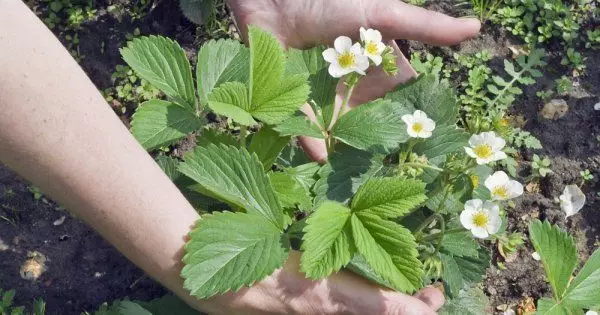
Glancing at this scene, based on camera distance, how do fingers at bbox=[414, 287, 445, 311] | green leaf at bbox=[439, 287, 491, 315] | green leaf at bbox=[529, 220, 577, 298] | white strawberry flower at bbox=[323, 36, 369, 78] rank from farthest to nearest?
green leaf at bbox=[439, 287, 491, 315], fingers at bbox=[414, 287, 445, 311], white strawberry flower at bbox=[323, 36, 369, 78], green leaf at bbox=[529, 220, 577, 298]

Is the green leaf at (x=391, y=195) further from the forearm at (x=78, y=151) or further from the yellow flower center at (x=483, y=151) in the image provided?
the forearm at (x=78, y=151)

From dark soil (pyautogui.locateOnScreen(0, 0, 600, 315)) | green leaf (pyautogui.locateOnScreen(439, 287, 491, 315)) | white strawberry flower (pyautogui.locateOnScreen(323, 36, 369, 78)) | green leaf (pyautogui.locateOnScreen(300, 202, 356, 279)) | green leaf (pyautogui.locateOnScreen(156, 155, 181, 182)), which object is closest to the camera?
green leaf (pyautogui.locateOnScreen(300, 202, 356, 279))

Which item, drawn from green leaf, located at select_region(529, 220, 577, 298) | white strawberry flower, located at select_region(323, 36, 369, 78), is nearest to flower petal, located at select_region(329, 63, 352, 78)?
white strawberry flower, located at select_region(323, 36, 369, 78)

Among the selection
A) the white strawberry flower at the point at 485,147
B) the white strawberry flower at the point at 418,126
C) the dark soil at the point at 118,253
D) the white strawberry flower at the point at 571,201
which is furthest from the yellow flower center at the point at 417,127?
the dark soil at the point at 118,253

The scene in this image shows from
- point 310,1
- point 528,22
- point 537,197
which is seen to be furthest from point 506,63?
point 310,1

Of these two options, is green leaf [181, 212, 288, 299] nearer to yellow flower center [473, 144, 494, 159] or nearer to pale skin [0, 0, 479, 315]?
pale skin [0, 0, 479, 315]

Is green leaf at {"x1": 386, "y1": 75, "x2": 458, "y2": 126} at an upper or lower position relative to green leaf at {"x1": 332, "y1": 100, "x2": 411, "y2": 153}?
lower

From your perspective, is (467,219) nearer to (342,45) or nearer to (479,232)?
(479,232)

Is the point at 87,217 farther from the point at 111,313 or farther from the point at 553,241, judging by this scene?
the point at 553,241

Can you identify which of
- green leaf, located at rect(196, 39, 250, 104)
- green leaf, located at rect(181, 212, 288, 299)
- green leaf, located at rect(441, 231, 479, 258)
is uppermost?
green leaf, located at rect(196, 39, 250, 104)
